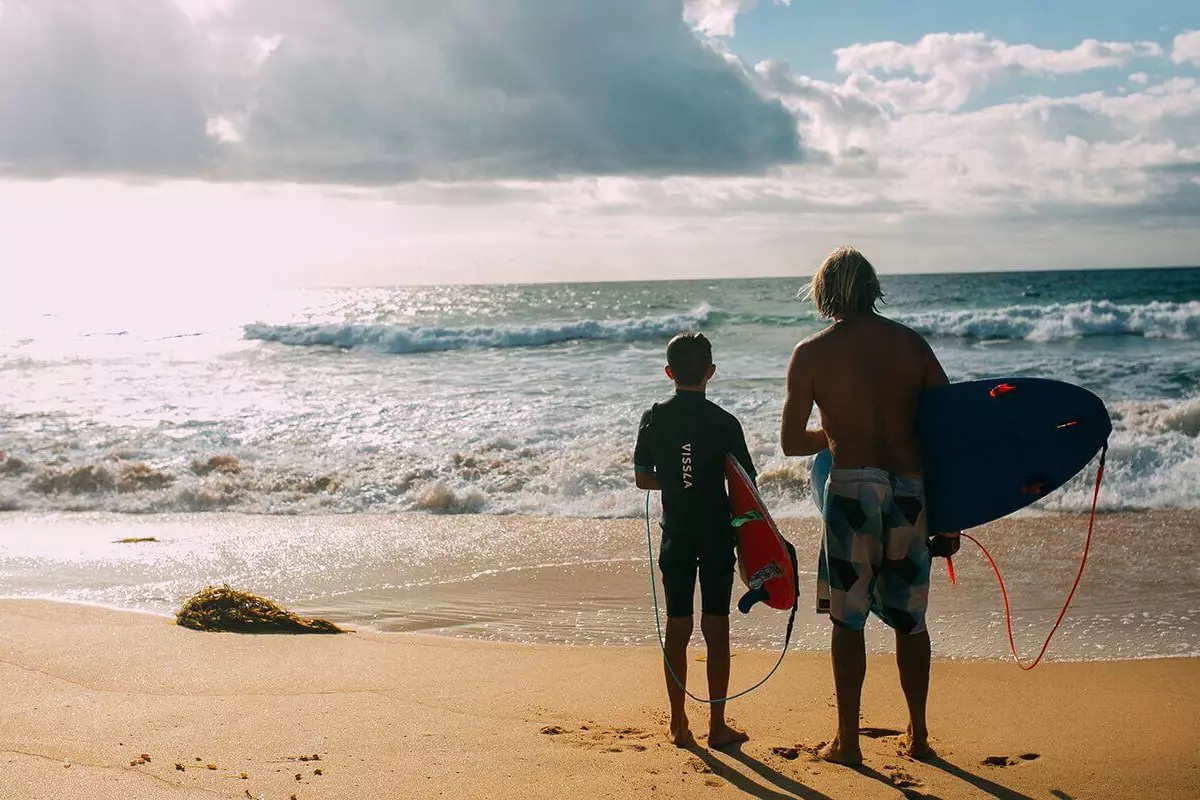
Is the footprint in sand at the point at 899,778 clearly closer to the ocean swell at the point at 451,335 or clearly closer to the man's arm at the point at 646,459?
the man's arm at the point at 646,459

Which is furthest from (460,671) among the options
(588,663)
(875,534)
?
(875,534)

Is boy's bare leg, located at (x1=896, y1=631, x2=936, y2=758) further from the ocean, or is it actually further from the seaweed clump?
the seaweed clump

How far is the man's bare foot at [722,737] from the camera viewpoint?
3482 mm

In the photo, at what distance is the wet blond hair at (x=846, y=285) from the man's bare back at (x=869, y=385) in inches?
1.7

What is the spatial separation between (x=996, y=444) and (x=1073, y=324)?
73.7 ft

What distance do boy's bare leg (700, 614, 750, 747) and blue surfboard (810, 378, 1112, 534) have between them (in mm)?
560

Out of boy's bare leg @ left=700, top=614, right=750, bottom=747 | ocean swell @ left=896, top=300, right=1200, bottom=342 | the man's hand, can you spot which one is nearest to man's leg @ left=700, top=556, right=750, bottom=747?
boy's bare leg @ left=700, top=614, right=750, bottom=747

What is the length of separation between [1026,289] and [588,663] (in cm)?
5141

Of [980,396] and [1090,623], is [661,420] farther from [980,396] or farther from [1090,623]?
[1090,623]

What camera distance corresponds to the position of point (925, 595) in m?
3.28

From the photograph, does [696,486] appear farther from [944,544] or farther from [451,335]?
[451,335]

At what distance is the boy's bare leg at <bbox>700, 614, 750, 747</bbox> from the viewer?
3.49m

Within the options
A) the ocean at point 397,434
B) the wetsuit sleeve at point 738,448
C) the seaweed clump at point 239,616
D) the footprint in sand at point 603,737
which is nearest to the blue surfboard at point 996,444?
the wetsuit sleeve at point 738,448

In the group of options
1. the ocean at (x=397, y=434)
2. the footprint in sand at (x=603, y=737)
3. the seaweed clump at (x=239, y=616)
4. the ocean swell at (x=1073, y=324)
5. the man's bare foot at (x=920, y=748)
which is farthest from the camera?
the ocean swell at (x=1073, y=324)
